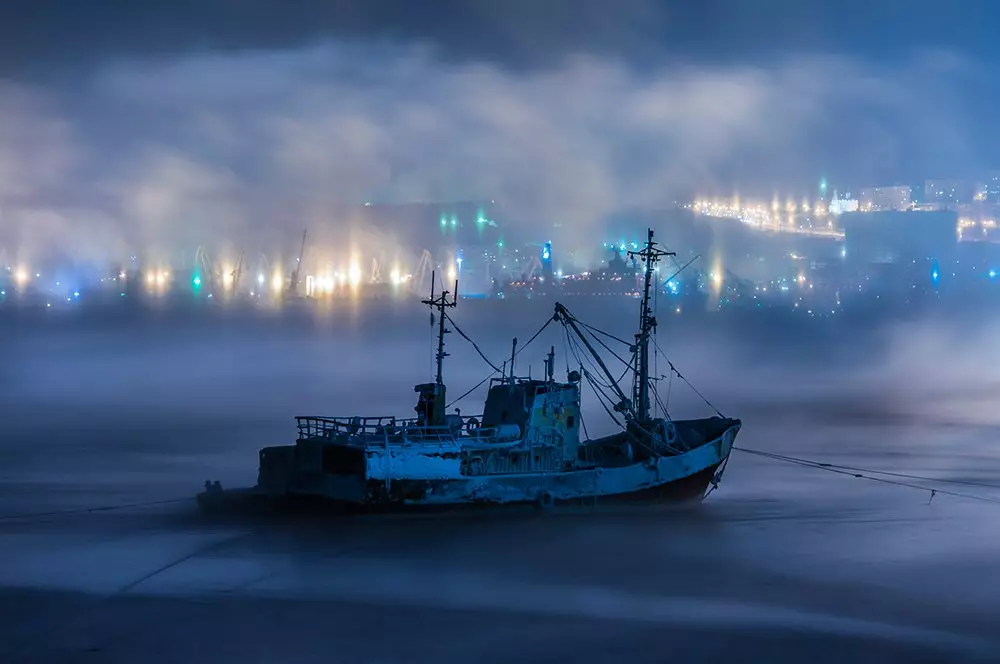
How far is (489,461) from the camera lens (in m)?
44.6

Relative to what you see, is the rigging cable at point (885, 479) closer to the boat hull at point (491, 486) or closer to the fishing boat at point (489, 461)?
the boat hull at point (491, 486)

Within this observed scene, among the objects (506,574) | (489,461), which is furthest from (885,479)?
(506,574)

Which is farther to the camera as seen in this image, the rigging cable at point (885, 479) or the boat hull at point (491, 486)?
the rigging cable at point (885, 479)

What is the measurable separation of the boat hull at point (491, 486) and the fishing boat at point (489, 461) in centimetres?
4

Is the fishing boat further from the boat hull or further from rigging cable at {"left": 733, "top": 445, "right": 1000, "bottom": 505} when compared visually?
rigging cable at {"left": 733, "top": 445, "right": 1000, "bottom": 505}

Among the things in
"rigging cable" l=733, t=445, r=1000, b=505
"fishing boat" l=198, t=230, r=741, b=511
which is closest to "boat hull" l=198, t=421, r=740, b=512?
"fishing boat" l=198, t=230, r=741, b=511

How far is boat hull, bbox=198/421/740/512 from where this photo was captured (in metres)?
43.4

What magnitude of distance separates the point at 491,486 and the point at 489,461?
1085 mm

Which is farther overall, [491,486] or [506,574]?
[491,486]

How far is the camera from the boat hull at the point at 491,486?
142 ft

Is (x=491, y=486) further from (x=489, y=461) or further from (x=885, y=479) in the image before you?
(x=885, y=479)

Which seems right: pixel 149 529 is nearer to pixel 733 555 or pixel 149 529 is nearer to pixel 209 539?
pixel 209 539

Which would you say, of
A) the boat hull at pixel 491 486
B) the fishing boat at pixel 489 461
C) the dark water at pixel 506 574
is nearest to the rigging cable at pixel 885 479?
the dark water at pixel 506 574

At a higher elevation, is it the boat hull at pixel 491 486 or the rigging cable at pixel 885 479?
the boat hull at pixel 491 486
